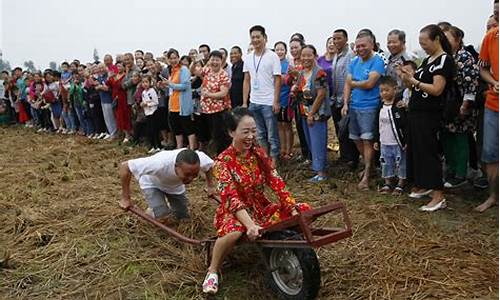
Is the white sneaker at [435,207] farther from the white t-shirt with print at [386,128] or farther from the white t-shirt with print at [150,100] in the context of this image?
the white t-shirt with print at [150,100]

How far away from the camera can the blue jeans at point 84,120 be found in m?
11.4

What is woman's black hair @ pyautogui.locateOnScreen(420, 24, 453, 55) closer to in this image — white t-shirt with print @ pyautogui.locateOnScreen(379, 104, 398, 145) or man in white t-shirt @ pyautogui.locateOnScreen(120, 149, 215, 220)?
white t-shirt with print @ pyautogui.locateOnScreen(379, 104, 398, 145)

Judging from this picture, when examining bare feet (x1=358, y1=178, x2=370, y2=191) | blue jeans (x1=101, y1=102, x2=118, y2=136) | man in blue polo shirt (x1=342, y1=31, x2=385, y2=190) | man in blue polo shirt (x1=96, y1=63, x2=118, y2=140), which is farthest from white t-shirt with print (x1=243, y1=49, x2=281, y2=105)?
blue jeans (x1=101, y1=102, x2=118, y2=136)

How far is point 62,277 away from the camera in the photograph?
12.7ft

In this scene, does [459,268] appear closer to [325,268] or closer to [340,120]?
[325,268]

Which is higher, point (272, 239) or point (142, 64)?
point (142, 64)

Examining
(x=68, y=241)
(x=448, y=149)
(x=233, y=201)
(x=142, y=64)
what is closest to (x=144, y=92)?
(x=142, y=64)

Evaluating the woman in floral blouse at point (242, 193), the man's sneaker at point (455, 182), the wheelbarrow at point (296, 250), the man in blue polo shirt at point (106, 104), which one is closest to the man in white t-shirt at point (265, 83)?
the man's sneaker at point (455, 182)

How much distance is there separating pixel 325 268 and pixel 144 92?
234 inches

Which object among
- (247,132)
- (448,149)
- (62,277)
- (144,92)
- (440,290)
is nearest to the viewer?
(440,290)

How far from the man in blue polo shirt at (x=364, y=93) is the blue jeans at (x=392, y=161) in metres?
0.23

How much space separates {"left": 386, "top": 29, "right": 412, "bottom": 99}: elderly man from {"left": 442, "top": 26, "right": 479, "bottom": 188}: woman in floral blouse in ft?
2.00

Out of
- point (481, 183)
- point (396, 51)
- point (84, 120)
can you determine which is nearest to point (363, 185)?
point (481, 183)

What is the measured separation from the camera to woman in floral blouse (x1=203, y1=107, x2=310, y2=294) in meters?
3.43
